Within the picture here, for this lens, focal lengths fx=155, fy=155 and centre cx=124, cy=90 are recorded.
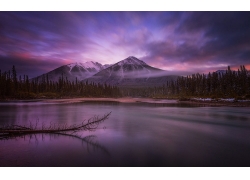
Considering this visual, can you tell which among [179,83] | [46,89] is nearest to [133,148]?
[46,89]

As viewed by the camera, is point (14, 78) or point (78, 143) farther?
point (14, 78)

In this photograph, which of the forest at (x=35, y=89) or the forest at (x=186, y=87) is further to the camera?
the forest at (x=35, y=89)

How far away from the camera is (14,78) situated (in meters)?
60.7

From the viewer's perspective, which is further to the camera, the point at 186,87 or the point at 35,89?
the point at 186,87

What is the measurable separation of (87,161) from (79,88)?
89402mm

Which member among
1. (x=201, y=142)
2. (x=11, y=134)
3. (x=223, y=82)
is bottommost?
(x=201, y=142)

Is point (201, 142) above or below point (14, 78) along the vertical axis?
below

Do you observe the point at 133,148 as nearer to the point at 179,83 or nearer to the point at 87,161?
the point at 87,161

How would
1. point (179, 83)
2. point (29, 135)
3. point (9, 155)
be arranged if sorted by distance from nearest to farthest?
point (9, 155) → point (29, 135) → point (179, 83)

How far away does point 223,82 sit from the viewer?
193ft

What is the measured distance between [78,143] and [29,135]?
7.93ft

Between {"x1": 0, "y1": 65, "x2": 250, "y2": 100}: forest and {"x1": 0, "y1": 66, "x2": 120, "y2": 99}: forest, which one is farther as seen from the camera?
{"x1": 0, "y1": 66, "x2": 120, "y2": 99}: forest
